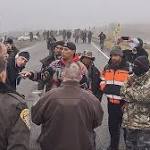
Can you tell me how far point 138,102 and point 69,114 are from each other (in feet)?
6.55

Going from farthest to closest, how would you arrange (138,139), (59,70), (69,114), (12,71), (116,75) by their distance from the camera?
(12,71) < (116,75) < (59,70) < (138,139) < (69,114)

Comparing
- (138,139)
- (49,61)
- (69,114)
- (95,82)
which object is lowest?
(138,139)

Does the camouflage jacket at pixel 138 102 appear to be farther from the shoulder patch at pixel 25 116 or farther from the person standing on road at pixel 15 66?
the shoulder patch at pixel 25 116

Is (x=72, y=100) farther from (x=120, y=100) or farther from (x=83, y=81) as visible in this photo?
(x=120, y=100)

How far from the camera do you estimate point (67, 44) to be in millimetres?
8609

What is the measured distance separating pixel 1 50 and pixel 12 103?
1.48ft

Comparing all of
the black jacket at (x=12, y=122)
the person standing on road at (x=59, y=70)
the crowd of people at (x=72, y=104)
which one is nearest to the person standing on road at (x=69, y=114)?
the crowd of people at (x=72, y=104)

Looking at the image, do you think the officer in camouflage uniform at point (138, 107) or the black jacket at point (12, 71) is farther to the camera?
the black jacket at point (12, 71)

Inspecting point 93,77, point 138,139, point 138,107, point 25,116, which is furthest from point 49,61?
point 25,116

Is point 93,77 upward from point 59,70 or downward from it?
downward

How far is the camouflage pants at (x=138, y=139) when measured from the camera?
7.77m

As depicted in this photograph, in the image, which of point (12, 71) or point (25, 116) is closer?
point (25, 116)

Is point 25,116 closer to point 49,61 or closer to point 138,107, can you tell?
point 138,107

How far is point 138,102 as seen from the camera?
784cm
